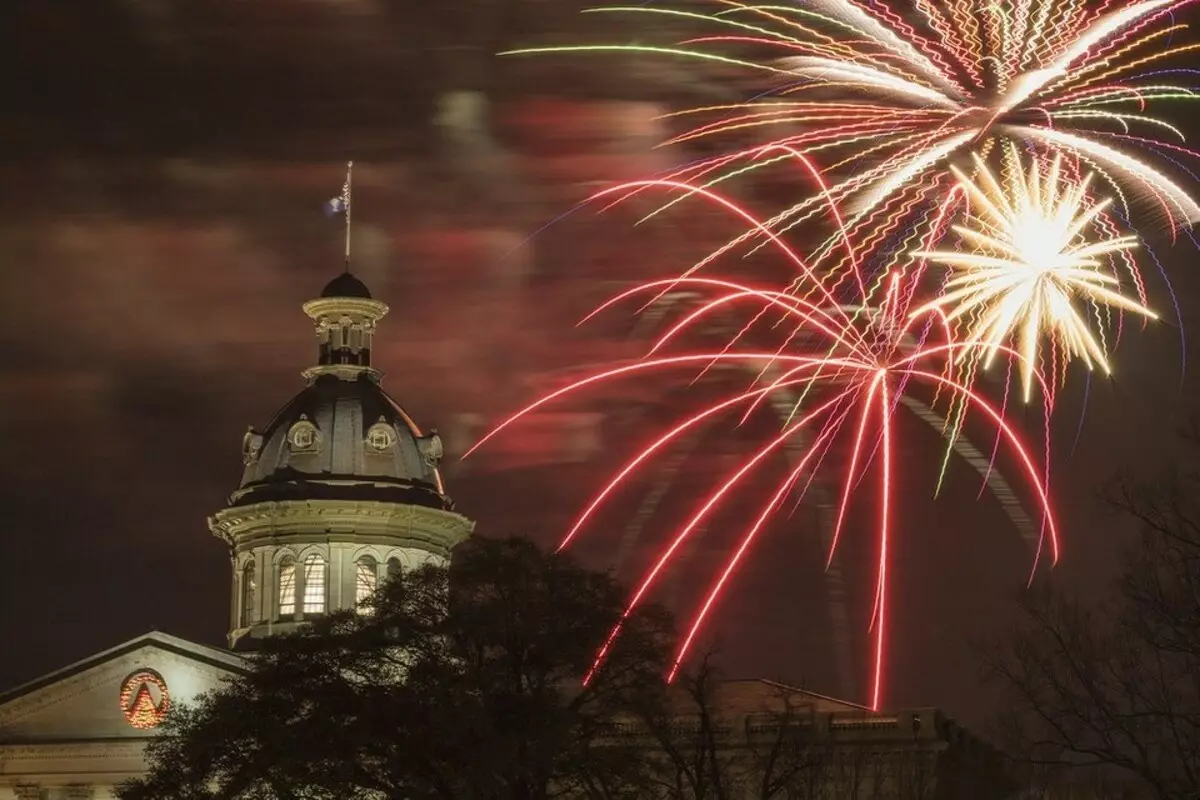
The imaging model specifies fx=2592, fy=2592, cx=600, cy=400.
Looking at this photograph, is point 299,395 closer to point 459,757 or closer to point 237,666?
point 237,666

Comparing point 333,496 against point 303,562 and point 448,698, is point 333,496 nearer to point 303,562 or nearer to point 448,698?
point 303,562

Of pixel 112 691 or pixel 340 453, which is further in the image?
pixel 340 453

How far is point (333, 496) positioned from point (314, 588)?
3582 millimetres

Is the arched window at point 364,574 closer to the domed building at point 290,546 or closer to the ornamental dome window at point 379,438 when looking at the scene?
the domed building at point 290,546

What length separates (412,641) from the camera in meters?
54.6

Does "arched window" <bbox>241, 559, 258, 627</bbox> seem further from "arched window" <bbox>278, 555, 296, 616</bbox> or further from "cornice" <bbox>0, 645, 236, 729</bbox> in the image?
"cornice" <bbox>0, 645, 236, 729</bbox>

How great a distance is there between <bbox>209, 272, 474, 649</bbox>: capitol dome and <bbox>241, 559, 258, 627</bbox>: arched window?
0.23 feet

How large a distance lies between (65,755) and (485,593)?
133 feet

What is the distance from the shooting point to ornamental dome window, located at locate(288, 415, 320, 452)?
99688mm

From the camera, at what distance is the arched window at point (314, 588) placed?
318ft

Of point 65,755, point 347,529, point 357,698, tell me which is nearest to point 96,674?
point 65,755

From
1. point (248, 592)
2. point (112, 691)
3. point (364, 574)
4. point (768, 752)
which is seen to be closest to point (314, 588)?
point (364, 574)

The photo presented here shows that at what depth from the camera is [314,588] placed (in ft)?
319

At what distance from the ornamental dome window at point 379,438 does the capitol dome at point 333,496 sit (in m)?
0.04
